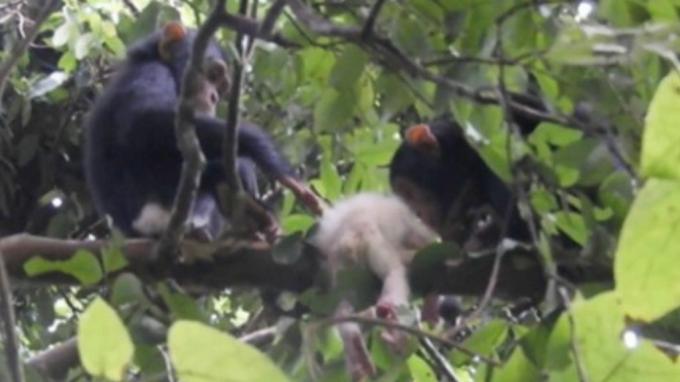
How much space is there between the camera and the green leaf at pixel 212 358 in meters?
0.56

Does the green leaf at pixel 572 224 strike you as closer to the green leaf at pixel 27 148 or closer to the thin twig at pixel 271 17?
the thin twig at pixel 271 17

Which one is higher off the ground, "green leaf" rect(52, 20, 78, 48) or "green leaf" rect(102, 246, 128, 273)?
"green leaf" rect(102, 246, 128, 273)

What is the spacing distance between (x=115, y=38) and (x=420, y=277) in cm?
145

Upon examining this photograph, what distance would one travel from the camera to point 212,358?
0.57 meters

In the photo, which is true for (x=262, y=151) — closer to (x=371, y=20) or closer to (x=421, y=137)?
(x=421, y=137)

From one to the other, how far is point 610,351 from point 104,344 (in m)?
0.27

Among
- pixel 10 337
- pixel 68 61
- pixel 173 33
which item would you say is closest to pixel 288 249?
pixel 10 337

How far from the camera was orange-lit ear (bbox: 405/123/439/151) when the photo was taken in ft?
8.80

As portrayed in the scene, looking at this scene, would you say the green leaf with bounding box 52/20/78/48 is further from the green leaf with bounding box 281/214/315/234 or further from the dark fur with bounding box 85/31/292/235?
the green leaf with bounding box 281/214/315/234

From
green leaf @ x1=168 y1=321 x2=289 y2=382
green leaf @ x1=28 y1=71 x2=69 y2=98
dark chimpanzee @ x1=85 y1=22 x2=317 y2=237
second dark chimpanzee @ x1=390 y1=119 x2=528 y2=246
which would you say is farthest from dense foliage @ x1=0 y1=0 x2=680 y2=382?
green leaf @ x1=28 y1=71 x2=69 y2=98

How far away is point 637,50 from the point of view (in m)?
0.80

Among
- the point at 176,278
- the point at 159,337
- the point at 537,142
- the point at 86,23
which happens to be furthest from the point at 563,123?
the point at 86,23

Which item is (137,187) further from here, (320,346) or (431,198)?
(320,346)

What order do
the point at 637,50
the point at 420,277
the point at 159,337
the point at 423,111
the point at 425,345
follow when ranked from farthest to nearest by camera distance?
1. the point at 423,111
2. the point at 420,277
3. the point at 425,345
4. the point at 159,337
5. the point at 637,50
